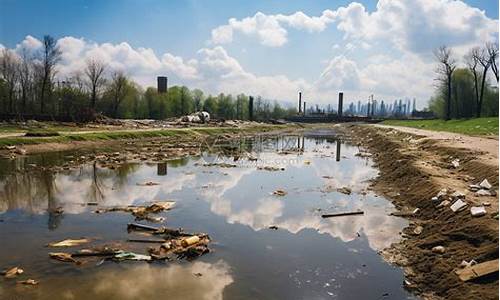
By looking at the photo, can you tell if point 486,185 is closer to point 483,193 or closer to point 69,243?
point 483,193

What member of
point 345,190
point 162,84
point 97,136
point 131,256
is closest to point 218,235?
point 131,256

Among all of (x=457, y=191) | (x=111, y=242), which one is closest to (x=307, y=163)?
(x=457, y=191)

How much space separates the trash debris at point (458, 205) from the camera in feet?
34.6

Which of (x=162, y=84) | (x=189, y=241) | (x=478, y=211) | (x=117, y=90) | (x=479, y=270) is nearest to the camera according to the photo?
(x=479, y=270)

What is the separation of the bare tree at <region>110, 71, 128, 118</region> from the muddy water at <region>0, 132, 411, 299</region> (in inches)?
2514

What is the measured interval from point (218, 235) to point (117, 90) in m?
78.3

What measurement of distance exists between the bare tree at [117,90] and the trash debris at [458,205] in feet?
259

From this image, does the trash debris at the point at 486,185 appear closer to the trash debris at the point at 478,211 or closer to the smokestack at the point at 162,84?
the trash debris at the point at 478,211

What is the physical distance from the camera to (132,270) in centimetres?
820

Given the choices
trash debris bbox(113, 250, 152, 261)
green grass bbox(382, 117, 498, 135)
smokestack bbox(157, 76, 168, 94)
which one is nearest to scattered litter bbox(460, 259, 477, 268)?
trash debris bbox(113, 250, 152, 261)

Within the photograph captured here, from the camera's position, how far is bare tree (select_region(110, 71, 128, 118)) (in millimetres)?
82375

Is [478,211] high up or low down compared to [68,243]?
up

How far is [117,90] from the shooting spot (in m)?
82.8

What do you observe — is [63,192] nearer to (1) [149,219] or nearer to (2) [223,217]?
(1) [149,219]
